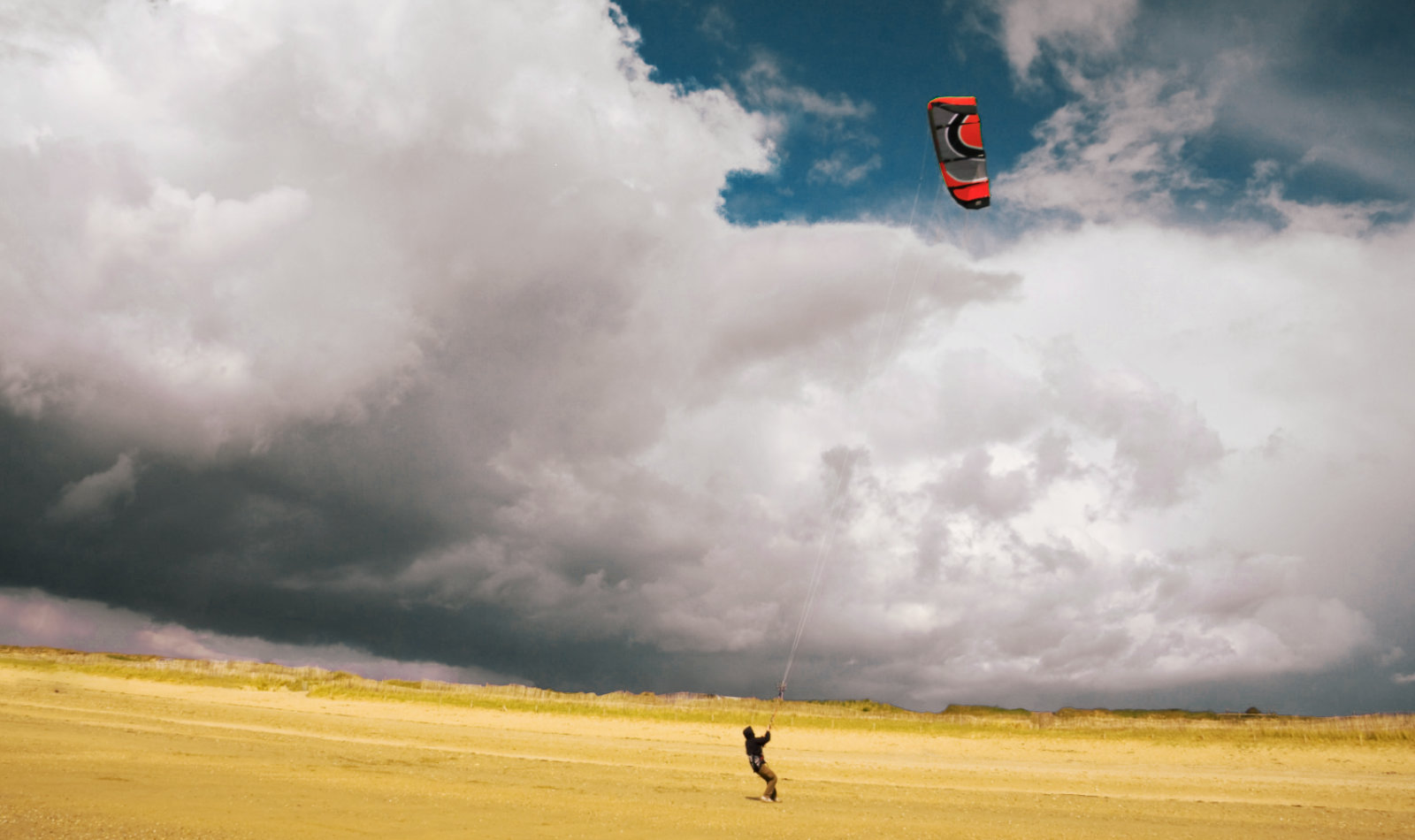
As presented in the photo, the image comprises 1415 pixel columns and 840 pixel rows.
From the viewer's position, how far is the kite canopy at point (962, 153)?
20.1 m

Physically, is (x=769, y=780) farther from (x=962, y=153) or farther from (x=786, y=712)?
(x=786, y=712)

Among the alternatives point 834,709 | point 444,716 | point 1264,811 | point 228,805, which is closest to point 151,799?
point 228,805

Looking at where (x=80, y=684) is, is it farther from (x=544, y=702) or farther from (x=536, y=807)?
(x=536, y=807)

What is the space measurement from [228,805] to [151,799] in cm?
121

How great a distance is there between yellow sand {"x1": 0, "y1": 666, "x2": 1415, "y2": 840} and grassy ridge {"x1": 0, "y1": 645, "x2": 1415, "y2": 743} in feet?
8.62

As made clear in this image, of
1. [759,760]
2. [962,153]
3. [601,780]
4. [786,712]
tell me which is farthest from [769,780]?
[786,712]

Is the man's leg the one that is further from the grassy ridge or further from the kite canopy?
the grassy ridge

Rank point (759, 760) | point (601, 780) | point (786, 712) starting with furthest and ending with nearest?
point (786, 712)
point (601, 780)
point (759, 760)

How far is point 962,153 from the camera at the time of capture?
66.4 ft

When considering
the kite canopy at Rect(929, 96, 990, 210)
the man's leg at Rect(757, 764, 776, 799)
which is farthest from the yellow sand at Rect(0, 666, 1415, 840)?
the kite canopy at Rect(929, 96, 990, 210)

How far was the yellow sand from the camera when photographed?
11.9 meters

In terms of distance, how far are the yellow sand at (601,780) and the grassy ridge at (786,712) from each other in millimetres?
2627

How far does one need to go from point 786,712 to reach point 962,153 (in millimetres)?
42302

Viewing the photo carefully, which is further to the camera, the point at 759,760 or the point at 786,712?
the point at 786,712
